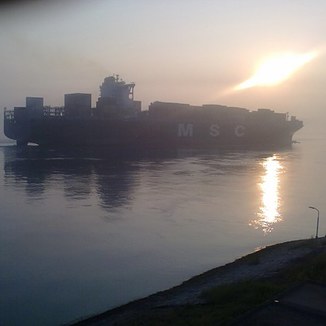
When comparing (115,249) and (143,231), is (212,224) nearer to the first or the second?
(143,231)

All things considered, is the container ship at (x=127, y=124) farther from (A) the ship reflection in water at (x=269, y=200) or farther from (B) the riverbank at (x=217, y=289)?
(B) the riverbank at (x=217, y=289)

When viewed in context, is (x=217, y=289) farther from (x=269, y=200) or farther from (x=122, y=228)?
(x=269, y=200)

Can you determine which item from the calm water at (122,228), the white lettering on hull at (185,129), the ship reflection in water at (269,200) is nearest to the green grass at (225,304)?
the calm water at (122,228)

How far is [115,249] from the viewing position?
36.4 feet

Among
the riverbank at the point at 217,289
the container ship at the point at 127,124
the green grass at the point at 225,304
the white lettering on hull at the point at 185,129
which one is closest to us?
the green grass at the point at 225,304

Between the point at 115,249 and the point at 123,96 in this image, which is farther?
the point at 123,96

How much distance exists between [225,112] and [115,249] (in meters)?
40.9

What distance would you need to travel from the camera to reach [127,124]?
150 feet

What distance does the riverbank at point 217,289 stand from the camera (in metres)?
5.86

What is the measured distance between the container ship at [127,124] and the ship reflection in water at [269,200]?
1723 centimetres

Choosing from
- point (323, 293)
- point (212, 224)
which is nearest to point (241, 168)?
point (212, 224)

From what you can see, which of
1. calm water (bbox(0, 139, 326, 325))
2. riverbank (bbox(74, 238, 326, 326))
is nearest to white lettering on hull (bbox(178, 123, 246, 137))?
calm water (bbox(0, 139, 326, 325))

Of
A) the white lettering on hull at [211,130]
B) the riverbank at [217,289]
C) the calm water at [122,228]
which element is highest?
the white lettering on hull at [211,130]

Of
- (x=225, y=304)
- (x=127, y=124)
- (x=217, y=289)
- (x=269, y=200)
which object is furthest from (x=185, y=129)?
(x=225, y=304)
